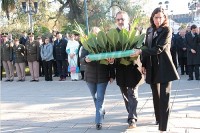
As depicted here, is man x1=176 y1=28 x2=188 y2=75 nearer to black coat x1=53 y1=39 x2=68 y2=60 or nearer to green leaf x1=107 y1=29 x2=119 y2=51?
black coat x1=53 y1=39 x2=68 y2=60

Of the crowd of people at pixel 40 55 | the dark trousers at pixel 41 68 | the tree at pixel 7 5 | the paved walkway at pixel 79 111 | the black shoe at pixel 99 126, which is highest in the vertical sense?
the tree at pixel 7 5

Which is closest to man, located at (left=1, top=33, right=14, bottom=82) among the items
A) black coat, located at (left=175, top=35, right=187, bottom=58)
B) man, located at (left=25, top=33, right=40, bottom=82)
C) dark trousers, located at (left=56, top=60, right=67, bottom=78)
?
man, located at (left=25, top=33, right=40, bottom=82)

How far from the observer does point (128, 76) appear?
5383mm

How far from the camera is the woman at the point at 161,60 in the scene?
16.3 feet

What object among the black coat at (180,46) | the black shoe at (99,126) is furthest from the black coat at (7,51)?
the black shoe at (99,126)

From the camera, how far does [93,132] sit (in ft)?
17.8

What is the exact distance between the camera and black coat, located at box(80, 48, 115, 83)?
546cm

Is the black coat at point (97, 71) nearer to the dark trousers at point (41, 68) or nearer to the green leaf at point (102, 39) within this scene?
the green leaf at point (102, 39)

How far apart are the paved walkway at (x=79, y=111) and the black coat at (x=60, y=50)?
2.50 metres

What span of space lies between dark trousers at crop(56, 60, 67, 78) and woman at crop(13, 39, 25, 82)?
1.41 meters

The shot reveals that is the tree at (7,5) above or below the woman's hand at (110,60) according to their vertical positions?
above

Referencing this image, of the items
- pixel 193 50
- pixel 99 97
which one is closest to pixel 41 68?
pixel 193 50

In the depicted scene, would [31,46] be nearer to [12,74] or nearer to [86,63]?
[12,74]

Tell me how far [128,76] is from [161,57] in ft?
2.12
